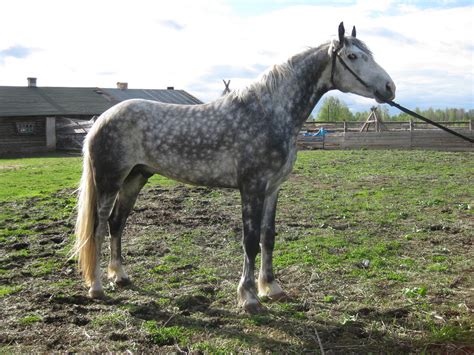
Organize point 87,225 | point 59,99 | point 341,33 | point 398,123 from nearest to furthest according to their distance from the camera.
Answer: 1. point 341,33
2. point 87,225
3. point 398,123
4. point 59,99

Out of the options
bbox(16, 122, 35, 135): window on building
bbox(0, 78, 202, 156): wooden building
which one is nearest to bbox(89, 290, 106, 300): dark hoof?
bbox(0, 78, 202, 156): wooden building

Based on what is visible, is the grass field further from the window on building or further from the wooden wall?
the window on building

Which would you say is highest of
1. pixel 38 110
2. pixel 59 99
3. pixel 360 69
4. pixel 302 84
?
pixel 59 99

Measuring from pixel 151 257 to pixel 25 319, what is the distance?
232cm

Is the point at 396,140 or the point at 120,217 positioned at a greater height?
the point at 396,140

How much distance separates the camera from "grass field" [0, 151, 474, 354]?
4.25 metres

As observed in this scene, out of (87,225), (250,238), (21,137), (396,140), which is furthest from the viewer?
(21,137)

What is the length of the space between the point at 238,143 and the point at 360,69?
153 cm

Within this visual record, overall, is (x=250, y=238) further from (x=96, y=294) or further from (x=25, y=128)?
(x=25, y=128)

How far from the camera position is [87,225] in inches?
223

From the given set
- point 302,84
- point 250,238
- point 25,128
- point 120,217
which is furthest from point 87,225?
point 25,128

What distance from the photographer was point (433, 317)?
458 cm

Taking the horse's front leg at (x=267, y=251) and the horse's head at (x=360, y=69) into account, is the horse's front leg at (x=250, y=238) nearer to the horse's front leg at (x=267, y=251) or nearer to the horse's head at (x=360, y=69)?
the horse's front leg at (x=267, y=251)

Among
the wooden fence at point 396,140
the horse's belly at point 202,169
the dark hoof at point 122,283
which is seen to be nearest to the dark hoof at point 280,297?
the horse's belly at point 202,169
